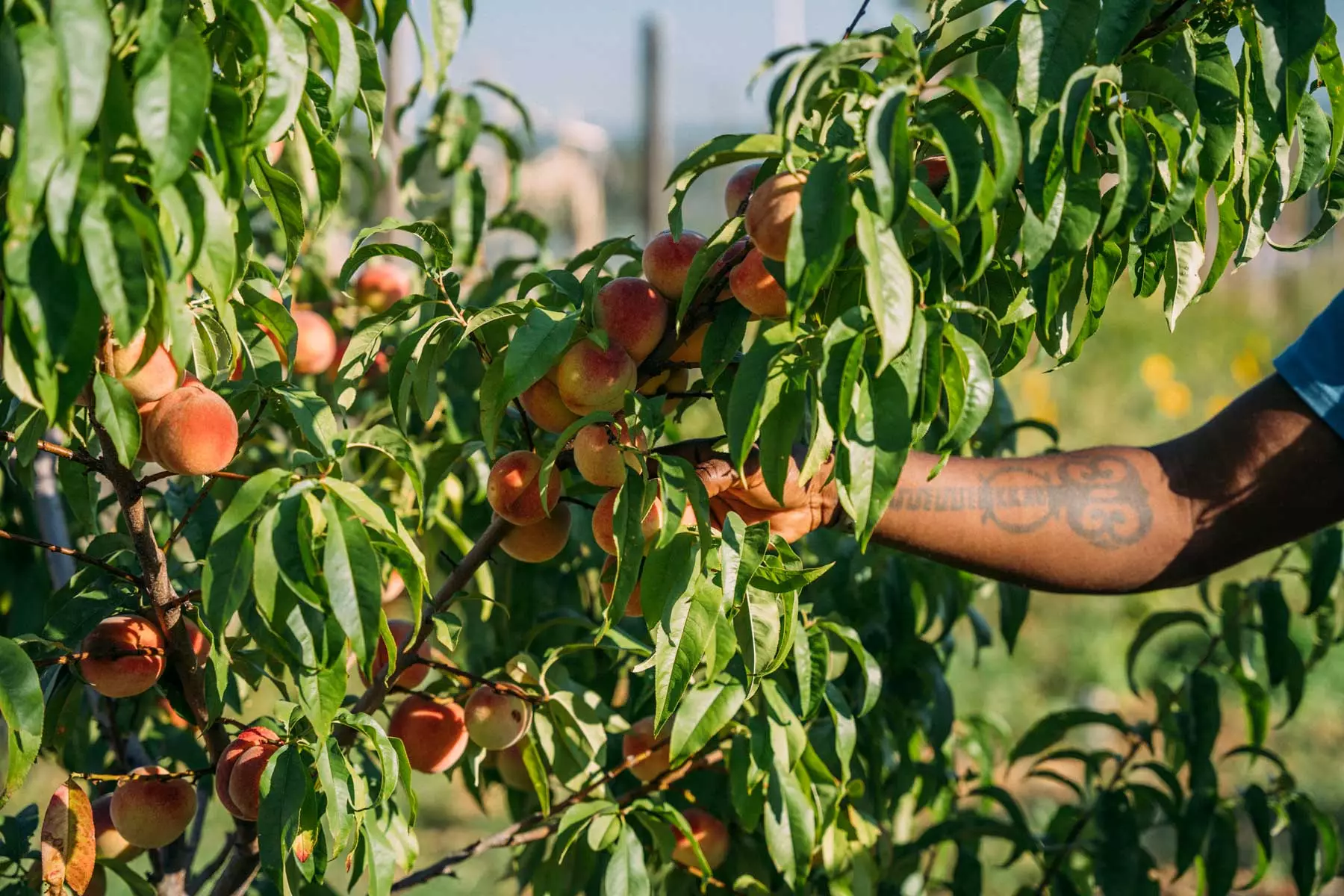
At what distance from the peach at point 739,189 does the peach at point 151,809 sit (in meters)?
0.62

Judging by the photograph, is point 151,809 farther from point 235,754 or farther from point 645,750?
point 645,750

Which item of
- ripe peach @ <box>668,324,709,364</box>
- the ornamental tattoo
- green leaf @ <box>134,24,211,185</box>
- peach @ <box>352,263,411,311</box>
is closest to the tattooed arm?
the ornamental tattoo

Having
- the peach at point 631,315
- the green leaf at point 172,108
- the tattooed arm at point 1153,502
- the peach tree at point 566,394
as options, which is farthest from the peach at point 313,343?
the green leaf at point 172,108

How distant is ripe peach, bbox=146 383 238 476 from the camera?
0.81 meters

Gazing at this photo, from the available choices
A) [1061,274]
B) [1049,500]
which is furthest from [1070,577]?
[1061,274]

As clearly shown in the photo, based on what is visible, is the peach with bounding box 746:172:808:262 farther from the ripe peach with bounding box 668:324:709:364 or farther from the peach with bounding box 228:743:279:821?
the peach with bounding box 228:743:279:821

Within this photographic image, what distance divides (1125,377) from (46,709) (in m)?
5.62

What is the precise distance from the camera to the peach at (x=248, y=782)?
859 millimetres

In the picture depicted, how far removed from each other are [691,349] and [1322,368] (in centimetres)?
67

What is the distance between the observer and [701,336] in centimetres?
94

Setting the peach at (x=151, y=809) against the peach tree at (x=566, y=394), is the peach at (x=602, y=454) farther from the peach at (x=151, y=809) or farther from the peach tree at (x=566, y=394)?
the peach at (x=151, y=809)

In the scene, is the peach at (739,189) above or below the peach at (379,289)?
above

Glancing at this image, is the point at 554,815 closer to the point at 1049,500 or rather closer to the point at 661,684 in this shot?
the point at 661,684

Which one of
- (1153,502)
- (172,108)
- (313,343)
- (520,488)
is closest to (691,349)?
(520,488)
